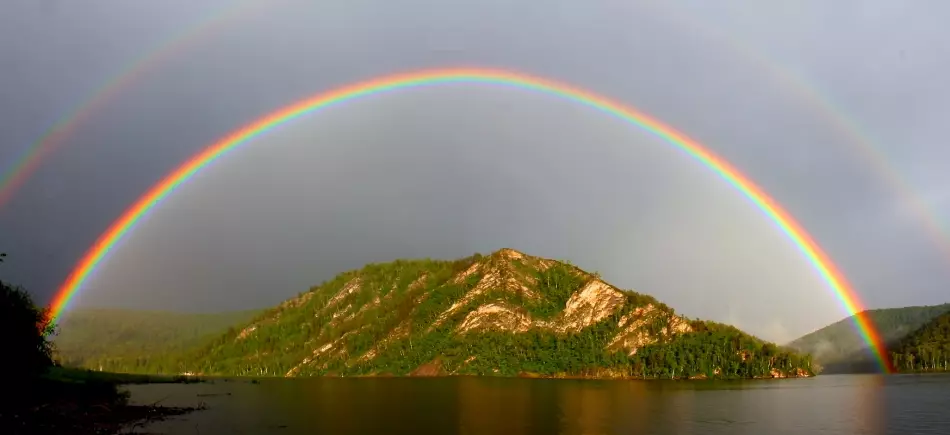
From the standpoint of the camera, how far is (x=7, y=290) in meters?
106

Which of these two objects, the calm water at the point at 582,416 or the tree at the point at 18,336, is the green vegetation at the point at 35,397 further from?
the calm water at the point at 582,416

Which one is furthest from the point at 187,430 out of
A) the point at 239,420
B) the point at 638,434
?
the point at 638,434

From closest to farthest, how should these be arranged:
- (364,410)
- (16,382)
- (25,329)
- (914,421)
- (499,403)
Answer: (16,382), (25,329), (914,421), (364,410), (499,403)

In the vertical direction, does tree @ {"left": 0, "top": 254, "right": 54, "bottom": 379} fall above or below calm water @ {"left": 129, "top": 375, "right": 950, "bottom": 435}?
above

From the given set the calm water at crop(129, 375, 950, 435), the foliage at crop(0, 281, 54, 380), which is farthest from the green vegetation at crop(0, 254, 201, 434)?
the calm water at crop(129, 375, 950, 435)

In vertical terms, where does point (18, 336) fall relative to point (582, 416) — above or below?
above

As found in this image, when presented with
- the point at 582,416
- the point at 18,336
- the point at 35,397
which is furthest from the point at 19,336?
the point at 582,416

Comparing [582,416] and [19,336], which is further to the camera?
[582,416]

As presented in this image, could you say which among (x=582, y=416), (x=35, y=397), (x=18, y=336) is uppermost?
(x=18, y=336)

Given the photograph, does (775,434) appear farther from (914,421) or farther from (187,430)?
(187,430)

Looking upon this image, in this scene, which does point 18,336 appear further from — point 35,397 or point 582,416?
point 582,416

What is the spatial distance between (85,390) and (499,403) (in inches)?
3712

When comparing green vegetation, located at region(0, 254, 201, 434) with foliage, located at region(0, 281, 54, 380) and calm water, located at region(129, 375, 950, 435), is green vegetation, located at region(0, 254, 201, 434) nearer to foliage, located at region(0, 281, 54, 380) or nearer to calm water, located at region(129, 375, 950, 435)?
foliage, located at region(0, 281, 54, 380)

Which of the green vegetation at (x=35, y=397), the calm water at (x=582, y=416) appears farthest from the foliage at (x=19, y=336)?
the calm water at (x=582, y=416)
